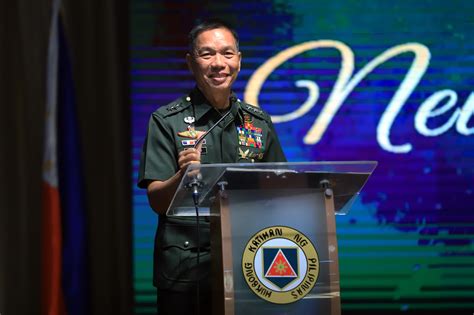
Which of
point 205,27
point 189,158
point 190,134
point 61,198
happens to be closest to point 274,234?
point 189,158

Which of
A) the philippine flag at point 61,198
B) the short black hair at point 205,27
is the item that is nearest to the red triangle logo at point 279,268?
the short black hair at point 205,27

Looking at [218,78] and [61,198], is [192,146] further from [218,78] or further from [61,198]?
[61,198]

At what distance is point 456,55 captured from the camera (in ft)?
14.1

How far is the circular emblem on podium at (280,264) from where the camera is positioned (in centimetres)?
199

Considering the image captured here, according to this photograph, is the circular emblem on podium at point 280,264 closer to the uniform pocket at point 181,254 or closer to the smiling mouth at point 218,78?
the uniform pocket at point 181,254

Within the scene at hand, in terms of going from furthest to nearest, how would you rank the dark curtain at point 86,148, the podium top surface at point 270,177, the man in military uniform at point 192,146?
the dark curtain at point 86,148
the man in military uniform at point 192,146
the podium top surface at point 270,177

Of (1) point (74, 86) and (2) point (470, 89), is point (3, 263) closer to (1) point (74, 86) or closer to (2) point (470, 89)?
(1) point (74, 86)

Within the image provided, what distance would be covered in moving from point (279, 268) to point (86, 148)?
8.40 ft

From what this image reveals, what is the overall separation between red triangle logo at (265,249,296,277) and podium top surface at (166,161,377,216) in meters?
0.20

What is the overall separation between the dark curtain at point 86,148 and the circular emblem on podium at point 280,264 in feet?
7.86

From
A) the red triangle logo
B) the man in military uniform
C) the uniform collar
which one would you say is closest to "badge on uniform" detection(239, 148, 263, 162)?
the man in military uniform

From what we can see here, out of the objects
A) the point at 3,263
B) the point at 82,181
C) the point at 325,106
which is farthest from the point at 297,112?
the point at 3,263

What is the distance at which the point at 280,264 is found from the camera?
2.00m

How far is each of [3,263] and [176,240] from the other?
7.09 ft
